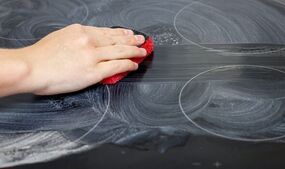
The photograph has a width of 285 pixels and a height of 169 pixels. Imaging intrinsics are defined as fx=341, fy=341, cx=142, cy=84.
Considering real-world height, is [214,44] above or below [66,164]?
above

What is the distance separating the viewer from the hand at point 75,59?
61 cm

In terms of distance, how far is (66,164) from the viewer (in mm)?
523

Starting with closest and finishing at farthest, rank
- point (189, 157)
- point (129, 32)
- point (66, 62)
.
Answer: point (189, 157) → point (66, 62) → point (129, 32)

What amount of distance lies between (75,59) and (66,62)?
0.02 m

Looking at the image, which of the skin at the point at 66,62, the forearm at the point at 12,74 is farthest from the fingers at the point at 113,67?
the forearm at the point at 12,74

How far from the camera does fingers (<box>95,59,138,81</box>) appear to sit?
63cm

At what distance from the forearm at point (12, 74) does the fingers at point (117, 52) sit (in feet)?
0.44

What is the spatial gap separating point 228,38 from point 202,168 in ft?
1.10

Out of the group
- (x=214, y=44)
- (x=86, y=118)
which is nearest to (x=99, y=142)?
(x=86, y=118)

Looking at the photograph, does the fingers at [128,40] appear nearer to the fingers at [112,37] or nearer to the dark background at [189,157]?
the fingers at [112,37]

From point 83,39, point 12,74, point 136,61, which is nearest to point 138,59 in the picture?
point 136,61

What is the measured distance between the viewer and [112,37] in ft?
2.31

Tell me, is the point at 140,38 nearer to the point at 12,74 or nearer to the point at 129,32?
the point at 129,32

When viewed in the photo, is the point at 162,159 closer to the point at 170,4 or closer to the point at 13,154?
the point at 13,154
